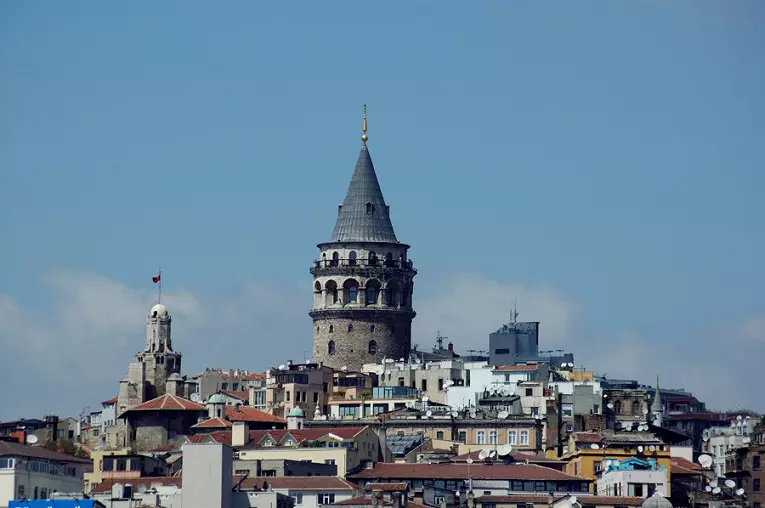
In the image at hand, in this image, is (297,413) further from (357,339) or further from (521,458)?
(521,458)

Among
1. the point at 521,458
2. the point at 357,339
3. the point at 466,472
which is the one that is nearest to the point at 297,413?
the point at 357,339

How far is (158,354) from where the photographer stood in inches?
6929

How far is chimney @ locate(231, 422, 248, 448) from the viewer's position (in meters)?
146

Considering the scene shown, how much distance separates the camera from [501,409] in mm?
161625

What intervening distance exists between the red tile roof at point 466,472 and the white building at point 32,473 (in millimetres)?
17080

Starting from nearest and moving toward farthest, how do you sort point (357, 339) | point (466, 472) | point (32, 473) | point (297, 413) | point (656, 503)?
point (656, 503) < point (32, 473) < point (466, 472) < point (297, 413) < point (357, 339)

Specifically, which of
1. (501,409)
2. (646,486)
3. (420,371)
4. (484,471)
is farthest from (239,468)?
(420,371)

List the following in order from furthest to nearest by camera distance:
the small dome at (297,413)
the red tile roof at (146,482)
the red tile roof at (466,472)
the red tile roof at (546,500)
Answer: the small dome at (297,413), the red tile roof at (466,472), the red tile roof at (146,482), the red tile roof at (546,500)

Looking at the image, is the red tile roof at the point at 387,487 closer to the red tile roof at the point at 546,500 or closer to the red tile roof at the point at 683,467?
the red tile roof at the point at 546,500

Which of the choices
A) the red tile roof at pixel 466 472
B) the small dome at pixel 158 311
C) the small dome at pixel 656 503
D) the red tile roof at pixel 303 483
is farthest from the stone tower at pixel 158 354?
the small dome at pixel 656 503

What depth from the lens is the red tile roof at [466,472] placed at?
12962 cm

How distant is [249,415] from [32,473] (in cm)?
4855

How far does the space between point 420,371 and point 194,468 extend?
6861cm

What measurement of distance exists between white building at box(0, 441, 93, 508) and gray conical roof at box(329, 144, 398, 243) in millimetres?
60447
